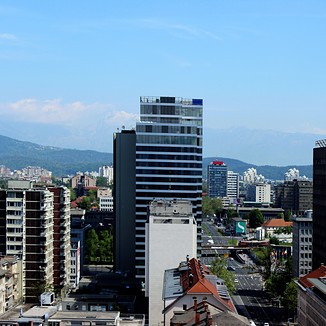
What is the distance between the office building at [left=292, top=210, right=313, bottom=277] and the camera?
92688 millimetres

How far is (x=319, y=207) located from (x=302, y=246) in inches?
463

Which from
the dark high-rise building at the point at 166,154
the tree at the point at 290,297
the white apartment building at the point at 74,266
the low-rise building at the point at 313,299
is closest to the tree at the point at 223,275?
the dark high-rise building at the point at 166,154

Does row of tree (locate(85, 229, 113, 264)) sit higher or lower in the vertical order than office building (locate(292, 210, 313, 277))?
lower

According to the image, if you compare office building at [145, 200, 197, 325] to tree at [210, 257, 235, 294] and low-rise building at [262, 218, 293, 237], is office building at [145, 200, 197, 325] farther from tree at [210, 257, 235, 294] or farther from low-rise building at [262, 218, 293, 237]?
low-rise building at [262, 218, 293, 237]

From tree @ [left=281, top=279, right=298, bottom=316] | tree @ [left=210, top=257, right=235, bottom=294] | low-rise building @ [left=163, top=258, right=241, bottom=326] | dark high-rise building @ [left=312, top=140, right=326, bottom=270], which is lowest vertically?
tree @ [left=281, top=279, right=298, bottom=316]

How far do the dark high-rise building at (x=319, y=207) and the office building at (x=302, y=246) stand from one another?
729cm

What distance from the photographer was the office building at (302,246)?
9269cm

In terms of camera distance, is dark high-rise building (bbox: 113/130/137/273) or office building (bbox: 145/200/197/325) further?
dark high-rise building (bbox: 113/130/137/273)

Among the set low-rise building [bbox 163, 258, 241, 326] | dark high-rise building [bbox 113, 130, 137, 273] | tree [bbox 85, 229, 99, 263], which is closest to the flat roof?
low-rise building [bbox 163, 258, 241, 326]

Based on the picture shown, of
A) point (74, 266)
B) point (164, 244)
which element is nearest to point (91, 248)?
point (74, 266)

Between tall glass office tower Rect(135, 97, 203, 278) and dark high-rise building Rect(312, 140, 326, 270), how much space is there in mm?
14661

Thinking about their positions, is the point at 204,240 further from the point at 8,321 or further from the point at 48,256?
the point at 8,321

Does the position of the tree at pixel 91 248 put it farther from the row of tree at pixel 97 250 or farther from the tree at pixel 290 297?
the tree at pixel 290 297

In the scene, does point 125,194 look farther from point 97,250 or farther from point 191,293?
point 191,293
